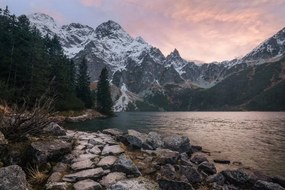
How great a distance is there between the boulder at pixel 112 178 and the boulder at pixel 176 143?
1212cm

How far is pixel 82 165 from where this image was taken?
12117 millimetres

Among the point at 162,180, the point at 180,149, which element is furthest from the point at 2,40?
the point at 162,180

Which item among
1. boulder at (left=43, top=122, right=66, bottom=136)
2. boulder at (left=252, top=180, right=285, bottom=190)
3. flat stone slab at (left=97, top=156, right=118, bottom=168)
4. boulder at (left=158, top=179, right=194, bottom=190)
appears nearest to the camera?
boulder at (left=158, top=179, right=194, bottom=190)

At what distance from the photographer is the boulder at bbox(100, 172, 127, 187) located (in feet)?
34.4

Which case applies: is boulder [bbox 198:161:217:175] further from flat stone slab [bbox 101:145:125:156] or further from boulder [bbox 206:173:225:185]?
flat stone slab [bbox 101:145:125:156]

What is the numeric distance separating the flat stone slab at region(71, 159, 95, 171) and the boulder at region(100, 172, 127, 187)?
1.27 meters

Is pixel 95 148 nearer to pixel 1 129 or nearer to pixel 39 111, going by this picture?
pixel 39 111

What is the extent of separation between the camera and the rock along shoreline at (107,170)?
32.7 ft

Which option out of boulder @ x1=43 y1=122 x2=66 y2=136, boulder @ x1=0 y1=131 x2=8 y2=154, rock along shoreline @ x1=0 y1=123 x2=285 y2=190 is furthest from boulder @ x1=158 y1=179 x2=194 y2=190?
boulder @ x1=43 y1=122 x2=66 y2=136

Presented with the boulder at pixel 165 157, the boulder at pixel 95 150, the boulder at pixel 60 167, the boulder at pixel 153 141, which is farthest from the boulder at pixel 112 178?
the boulder at pixel 153 141

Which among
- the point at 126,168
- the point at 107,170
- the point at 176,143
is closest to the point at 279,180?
the point at 176,143

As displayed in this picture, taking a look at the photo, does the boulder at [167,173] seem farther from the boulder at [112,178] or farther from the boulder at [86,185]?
the boulder at [86,185]

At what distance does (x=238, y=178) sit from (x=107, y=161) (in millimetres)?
9004

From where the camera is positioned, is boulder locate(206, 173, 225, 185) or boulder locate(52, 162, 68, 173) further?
boulder locate(206, 173, 225, 185)
